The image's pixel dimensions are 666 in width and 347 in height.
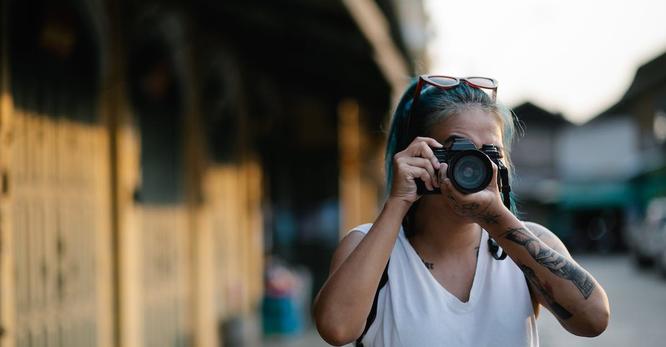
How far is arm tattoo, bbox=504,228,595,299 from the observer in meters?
1.85

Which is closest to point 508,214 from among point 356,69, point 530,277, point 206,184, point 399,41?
point 530,277

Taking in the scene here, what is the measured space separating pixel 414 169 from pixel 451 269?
283 millimetres

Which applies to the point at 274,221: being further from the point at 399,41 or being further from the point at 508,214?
the point at 508,214

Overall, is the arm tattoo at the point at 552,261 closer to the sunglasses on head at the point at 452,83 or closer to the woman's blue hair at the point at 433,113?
the woman's blue hair at the point at 433,113

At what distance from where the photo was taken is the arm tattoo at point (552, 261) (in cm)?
185

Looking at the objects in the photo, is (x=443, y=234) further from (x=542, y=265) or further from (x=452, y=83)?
(x=452, y=83)

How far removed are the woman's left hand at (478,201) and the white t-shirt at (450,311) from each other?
0.14m

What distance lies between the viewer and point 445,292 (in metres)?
1.88

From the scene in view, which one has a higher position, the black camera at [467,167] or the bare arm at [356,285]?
the black camera at [467,167]

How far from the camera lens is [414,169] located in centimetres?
191

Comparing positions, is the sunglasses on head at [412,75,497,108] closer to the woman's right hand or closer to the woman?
the woman

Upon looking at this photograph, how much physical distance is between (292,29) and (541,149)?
3759 cm

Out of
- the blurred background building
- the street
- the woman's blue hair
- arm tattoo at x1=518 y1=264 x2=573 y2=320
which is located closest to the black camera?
the woman's blue hair

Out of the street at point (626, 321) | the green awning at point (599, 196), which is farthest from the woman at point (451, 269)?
the green awning at point (599, 196)
